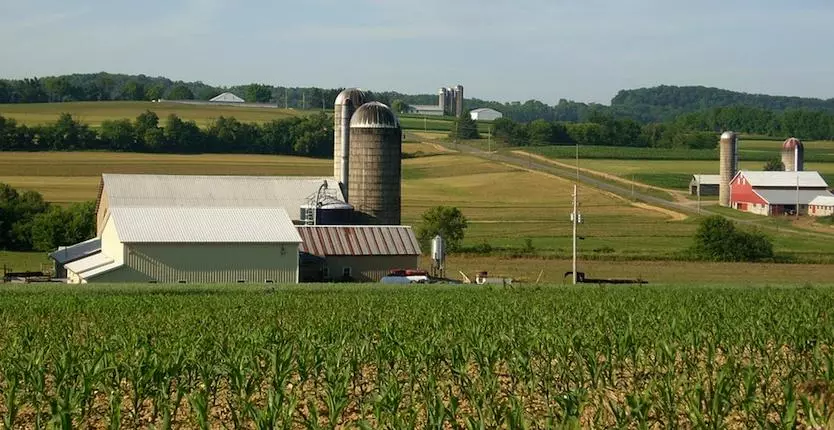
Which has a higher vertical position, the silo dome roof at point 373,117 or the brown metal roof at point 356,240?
the silo dome roof at point 373,117

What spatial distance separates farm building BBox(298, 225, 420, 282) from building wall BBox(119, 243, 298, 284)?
1.96 meters

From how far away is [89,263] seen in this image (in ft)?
165

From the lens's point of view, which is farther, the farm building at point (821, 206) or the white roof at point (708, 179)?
the white roof at point (708, 179)

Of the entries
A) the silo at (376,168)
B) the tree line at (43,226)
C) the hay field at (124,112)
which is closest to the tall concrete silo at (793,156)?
the hay field at (124,112)

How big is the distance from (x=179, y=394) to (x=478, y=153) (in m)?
115

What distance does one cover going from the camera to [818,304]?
33094 millimetres

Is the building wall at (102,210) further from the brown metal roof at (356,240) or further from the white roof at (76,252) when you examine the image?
the brown metal roof at (356,240)

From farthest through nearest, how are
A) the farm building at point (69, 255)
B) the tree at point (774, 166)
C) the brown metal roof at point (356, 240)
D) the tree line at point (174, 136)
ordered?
the tree at point (774, 166), the tree line at point (174, 136), the farm building at point (69, 255), the brown metal roof at point (356, 240)

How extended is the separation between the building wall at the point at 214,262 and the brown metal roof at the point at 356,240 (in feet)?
8.00

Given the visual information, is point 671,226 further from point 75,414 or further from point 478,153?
point 75,414

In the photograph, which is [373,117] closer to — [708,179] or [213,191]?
[213,191]

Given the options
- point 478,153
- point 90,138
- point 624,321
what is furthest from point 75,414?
point 478,153

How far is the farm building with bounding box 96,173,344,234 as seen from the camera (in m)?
59.3

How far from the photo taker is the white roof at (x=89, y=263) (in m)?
49.2
